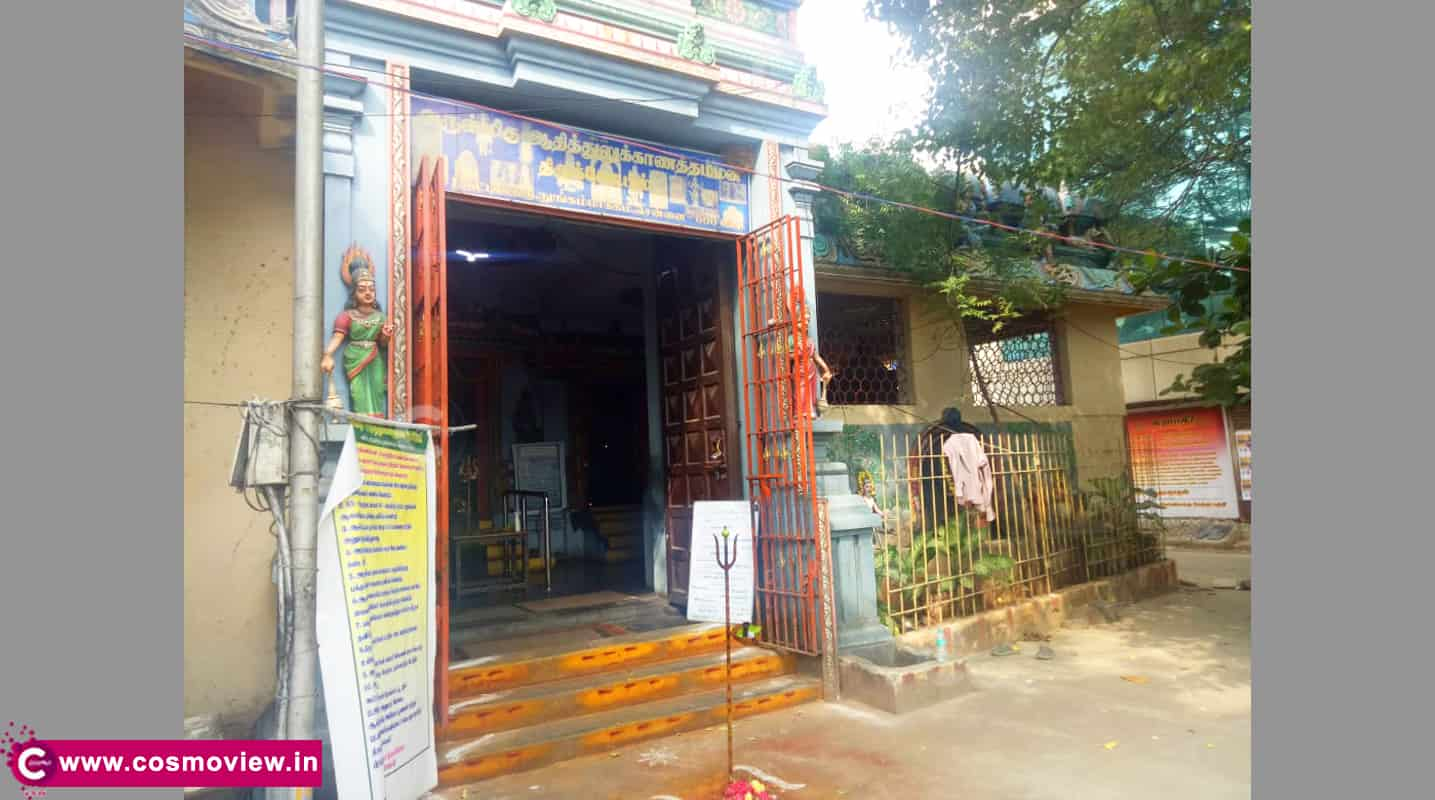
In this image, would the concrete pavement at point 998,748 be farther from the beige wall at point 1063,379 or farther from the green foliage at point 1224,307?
the beige wall at point 1063,379

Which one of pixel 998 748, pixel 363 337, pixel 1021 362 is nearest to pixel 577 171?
pixel 363 337

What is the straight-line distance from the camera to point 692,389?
7.43 meters

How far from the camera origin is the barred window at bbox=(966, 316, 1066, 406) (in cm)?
1117

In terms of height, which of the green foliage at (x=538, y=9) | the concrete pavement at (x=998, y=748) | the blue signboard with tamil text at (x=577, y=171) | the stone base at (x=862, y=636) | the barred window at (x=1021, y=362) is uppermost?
the green foliage at (x=538, y=9)

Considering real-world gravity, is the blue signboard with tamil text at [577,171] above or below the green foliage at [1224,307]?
above

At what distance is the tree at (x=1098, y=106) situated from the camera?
267 inches

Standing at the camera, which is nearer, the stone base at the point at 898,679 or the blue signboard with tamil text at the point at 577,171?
the blue signboard with tamil text at the point at 577,171

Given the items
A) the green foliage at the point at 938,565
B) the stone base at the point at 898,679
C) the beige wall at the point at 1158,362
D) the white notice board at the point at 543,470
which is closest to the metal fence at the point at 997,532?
the green foliage at the point at 938,565

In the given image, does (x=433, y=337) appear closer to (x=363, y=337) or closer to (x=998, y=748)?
(x=363, y=337)

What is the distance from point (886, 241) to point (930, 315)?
166 centimetres

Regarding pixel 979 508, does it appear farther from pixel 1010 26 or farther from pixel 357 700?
pixel 357 700

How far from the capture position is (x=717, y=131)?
655cm

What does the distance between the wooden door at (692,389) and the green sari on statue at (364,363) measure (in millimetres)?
2960

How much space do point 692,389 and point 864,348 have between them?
10.9 feet
